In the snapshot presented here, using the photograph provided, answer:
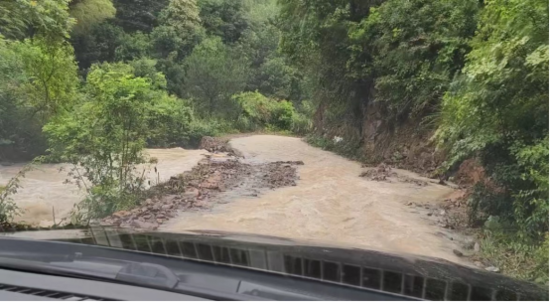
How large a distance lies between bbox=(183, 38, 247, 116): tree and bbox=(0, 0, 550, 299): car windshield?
7402mm

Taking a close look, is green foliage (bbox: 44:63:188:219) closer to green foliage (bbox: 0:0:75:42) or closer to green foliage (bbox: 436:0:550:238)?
green foliage (bbox: 0:0:75:42)

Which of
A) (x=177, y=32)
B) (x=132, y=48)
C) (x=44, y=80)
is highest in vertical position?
(x=177, y=32)

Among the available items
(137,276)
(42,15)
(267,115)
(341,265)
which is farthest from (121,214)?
(267,115)

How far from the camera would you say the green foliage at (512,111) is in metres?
6.80

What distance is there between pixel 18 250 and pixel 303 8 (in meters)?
18.0

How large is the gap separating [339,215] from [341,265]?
7795mm

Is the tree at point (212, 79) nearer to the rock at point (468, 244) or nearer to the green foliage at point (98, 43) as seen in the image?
the green foliage at point (98, 43)

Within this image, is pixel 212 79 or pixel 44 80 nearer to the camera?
pixel 44 80

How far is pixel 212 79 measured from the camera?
109ft

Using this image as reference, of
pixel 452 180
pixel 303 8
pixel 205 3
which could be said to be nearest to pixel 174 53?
pixel 205 3

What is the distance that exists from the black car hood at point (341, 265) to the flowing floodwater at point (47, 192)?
6750 mm

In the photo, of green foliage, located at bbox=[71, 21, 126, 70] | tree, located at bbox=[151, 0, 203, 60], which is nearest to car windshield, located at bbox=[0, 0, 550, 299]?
green foliage, located at bbox=[71, 21, 126, 70]

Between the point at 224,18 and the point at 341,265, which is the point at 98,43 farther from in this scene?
the point at 341,265

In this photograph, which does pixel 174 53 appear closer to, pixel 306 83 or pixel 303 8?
pixel 306 83
